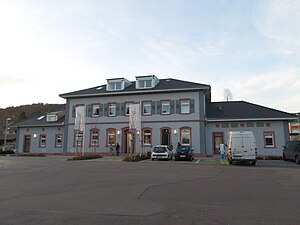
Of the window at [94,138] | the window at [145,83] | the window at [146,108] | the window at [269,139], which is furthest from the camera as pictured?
the window at [94,138]

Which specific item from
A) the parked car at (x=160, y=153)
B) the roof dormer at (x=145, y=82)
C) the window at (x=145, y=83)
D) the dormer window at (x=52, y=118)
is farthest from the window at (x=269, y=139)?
the dormer window at (x=52, y=118)

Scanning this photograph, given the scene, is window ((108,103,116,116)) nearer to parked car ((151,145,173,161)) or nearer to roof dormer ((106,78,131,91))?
roof dormer ((106,78,131,91))

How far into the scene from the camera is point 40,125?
128ft

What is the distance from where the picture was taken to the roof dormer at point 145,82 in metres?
35.0

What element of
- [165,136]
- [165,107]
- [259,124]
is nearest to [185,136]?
[165,136]

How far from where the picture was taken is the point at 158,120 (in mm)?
33562

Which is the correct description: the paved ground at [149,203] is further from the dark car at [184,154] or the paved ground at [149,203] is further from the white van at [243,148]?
the dark car at [184,154]

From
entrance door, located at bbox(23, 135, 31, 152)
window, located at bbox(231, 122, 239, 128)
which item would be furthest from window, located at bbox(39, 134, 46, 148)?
window, located at bbox(231, 122, 239, 128)

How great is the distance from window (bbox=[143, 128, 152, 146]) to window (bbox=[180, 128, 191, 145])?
3790 millimetres

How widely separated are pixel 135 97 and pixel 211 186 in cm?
2567

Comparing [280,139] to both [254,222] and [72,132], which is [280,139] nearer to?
[72,132]

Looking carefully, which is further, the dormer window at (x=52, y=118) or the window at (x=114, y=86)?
the dormer window at (x=52, y=118)

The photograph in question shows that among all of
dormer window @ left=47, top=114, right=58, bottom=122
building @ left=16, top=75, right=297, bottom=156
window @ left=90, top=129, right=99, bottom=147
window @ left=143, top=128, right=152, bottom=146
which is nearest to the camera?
building @ left=16, top=75, right=297, bottom=156

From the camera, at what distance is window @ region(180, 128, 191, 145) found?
32.4 meters
